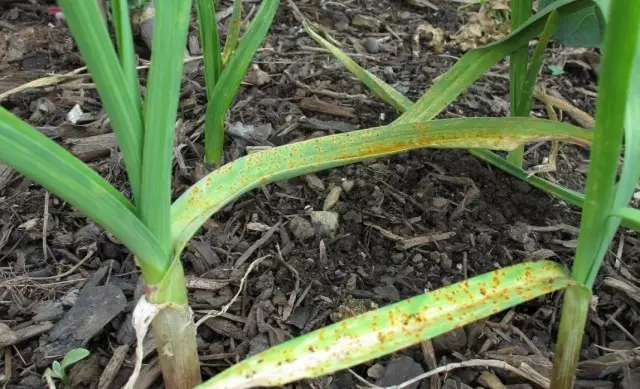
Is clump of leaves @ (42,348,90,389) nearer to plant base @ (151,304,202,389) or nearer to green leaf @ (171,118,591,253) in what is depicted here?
plant base @ (151,304,202,389)

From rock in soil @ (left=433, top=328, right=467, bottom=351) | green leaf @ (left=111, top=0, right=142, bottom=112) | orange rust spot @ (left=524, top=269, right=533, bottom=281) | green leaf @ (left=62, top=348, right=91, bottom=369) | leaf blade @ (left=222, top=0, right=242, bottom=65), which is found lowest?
rock in soil @ (left=433, top=328, right=467, bottom=351)

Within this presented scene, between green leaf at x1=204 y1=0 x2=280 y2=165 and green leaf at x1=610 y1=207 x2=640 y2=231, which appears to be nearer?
green leaf at x1=610 y1=207 x2=640 y2=231

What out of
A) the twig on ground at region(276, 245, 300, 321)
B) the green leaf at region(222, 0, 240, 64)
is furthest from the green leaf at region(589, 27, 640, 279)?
the green leaf at region(222, 0, 240, 64)

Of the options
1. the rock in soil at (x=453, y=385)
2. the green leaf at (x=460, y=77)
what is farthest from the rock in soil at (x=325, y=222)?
the rock in soil at (x=453, y=385)

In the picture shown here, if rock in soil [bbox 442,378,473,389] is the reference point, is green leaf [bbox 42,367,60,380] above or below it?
above

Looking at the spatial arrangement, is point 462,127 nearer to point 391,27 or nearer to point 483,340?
point 483,340

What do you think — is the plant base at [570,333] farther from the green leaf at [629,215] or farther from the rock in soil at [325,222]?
the rock in soil at [325,222]
